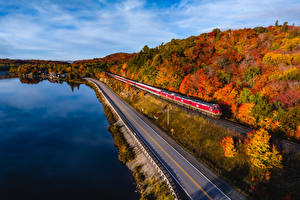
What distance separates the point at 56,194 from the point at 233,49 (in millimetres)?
82428

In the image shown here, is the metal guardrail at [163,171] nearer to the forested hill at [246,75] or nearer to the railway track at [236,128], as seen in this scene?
the railway track at [236,128]

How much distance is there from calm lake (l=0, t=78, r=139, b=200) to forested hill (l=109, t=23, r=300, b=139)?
1246 inches

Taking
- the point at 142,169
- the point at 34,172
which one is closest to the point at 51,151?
the point at 34,172

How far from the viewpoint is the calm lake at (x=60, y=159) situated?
2647 cm

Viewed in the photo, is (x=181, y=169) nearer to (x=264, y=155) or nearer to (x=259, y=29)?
(x=264, y=155)

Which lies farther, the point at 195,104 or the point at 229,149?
the point at 195,104

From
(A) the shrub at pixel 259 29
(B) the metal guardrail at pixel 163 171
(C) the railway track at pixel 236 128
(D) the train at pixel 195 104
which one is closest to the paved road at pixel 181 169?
(B) the metal guardrail at pixel 163 171

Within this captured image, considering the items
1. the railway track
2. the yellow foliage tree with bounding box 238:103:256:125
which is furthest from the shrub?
the railway track

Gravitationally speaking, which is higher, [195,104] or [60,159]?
[195,104]

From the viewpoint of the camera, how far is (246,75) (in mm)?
45375

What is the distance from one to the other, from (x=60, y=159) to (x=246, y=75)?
58.0 m

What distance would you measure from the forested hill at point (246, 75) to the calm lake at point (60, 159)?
31652mm

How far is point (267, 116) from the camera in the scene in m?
31.3

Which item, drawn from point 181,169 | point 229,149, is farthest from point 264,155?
point 181,169
